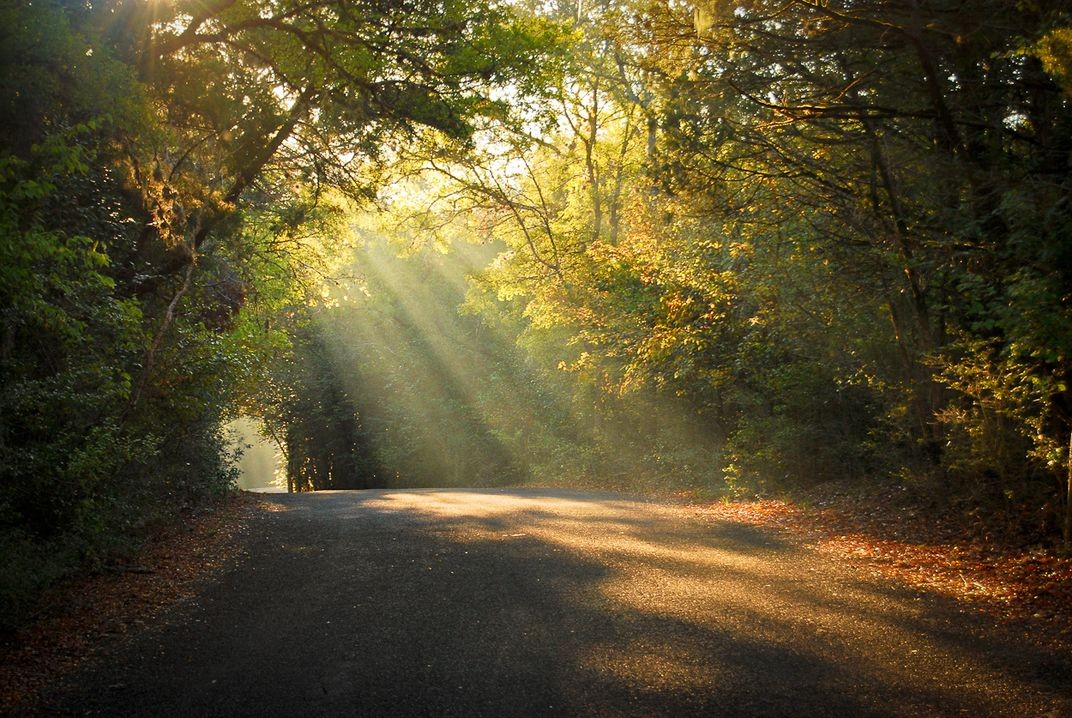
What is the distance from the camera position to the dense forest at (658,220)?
27.3ft

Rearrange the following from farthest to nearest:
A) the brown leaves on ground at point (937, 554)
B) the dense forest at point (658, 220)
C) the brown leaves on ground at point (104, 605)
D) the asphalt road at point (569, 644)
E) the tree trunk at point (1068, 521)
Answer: the dense forest at point (658, 220) < the tree trunk at point (1068, 521) < the brown leaves on ground at point (937, 554) < the brown leaves on ground at point (104, 605) < the asphalt road at point (569, 644)

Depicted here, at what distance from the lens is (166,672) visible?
593 centimetres

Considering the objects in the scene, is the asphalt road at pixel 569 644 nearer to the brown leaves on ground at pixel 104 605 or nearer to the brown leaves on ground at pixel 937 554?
the brown leaves on ground at pixel 104 605

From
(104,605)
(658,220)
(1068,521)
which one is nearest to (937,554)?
(1068,521)

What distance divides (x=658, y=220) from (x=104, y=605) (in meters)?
14.8

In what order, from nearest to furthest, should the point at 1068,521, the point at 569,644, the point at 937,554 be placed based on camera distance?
the point at 569,644, the point at 1068,521, the point at 937,554

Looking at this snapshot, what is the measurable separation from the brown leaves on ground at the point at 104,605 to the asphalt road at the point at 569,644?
0.96 feet

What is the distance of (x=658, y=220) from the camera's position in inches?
783

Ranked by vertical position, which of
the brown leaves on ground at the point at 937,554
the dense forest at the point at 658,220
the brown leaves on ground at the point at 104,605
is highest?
the dense forest at the point at 658,220

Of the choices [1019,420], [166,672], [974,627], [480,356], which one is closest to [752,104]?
[1019,420]

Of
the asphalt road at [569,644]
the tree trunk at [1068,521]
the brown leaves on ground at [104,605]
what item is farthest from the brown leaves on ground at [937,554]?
the brown leaves on ground at [104,605]

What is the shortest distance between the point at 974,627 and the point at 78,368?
8881mm

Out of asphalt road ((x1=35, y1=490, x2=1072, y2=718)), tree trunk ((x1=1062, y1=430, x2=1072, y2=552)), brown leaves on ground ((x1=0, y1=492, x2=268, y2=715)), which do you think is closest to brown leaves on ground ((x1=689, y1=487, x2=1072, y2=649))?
tree trunk ((x1=1062, y1=430, x2=1072, y2=552))

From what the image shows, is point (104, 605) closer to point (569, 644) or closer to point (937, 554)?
point (569, 644)
